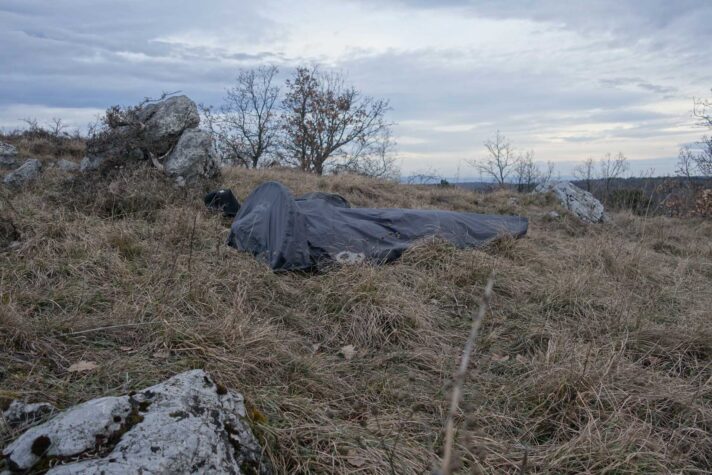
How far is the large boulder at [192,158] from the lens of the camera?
24.2 ft

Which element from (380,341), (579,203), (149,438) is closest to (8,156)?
(380,341)

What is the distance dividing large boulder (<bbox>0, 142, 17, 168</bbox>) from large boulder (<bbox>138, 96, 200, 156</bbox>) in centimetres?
247

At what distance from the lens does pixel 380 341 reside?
351cm

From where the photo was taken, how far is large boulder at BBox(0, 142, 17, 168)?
8641mm

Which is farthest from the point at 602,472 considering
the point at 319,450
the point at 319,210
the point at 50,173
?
the point at 50,173

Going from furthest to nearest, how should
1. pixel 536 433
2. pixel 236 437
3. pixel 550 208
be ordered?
pixel 550 208 < pixel 536 433 < pixel 236 437

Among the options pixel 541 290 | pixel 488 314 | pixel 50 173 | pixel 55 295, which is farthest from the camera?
pixel 50 173

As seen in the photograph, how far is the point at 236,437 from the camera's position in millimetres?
1825

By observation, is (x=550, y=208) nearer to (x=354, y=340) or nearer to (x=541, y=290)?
(x=541, y=290)

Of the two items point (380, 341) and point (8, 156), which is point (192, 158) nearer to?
point (8, 156)

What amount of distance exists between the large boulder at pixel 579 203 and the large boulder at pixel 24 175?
8.55 meters

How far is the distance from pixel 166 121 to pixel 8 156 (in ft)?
10.2

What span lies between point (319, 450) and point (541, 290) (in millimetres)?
2915

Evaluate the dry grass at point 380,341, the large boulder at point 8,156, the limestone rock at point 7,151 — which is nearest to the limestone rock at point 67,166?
the large boulder at point 8,156
